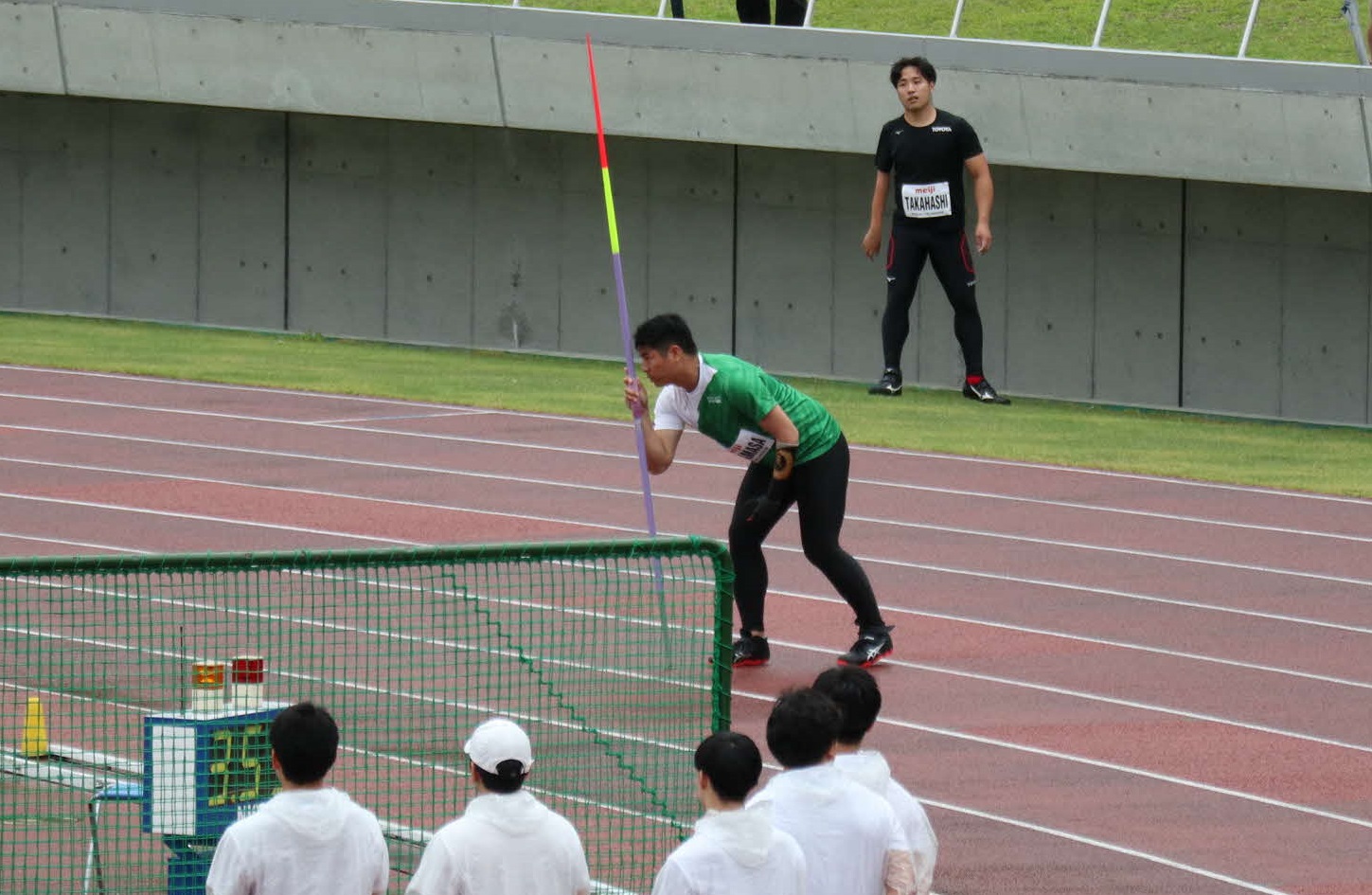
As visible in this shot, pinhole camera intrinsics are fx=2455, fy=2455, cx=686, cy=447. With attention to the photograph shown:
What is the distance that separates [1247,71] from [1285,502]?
4.82 meters

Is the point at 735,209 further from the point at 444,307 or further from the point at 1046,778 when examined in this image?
the point at 1046,778

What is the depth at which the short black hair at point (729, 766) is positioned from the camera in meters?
5.34

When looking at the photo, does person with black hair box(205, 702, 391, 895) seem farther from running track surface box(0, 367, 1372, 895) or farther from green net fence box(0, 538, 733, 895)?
running track surface box(0, 367, 1372, 895)

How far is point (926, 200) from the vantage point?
18156 millimetres

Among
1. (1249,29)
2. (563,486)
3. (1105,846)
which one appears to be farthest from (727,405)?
(1249,29)

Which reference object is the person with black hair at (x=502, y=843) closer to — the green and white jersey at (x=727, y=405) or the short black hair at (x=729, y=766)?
the short black hair at (x=729, y=766)

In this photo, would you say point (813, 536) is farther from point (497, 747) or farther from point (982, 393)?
point (982, 393)

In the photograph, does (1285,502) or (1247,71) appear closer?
(1285,502)

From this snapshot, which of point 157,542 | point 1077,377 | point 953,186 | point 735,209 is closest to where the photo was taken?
point 157,542

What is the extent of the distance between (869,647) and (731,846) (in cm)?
560

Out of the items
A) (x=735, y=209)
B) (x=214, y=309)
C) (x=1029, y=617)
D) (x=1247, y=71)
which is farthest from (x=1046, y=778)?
(x=214, y=309)

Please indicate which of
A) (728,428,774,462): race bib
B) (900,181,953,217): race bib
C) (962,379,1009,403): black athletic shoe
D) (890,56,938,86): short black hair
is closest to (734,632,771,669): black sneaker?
(728,428,774,462): race bib

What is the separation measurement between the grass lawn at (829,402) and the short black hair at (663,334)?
23.4 feet

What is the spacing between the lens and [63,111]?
24516mm
